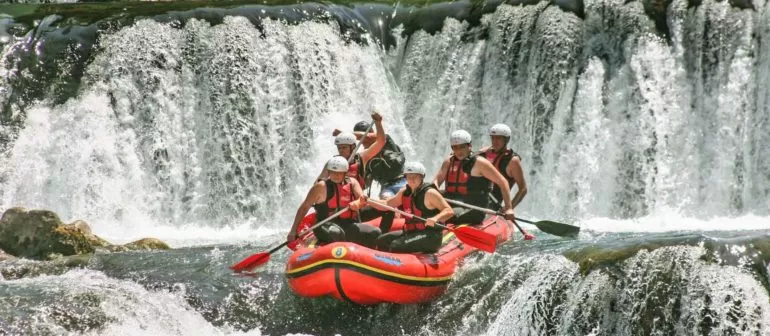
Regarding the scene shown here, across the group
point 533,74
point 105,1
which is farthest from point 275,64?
point 105,1

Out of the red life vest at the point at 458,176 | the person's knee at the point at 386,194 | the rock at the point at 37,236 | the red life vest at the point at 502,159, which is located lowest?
the rock at the point at 37,236

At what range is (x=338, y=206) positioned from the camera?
920cm

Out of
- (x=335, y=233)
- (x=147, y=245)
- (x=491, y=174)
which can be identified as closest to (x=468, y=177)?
(x=491, y=174)

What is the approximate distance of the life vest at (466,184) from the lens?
32.2 ft

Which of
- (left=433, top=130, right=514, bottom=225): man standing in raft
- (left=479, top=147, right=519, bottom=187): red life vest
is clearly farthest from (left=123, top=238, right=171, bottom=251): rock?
(left=479, top=147, right=519, bottom=187): red life vest

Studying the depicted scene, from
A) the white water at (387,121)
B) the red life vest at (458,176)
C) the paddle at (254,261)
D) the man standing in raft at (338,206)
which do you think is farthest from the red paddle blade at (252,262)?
the white water at (387,121)

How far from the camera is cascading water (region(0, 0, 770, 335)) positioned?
14086 millimetres

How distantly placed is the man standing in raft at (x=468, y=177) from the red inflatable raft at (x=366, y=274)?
48.4 inches

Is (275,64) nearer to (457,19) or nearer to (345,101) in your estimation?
(345,101)

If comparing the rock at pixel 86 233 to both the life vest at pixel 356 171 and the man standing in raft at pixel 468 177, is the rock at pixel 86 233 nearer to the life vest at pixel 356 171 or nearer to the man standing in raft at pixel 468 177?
the life vest at pixel 356 171

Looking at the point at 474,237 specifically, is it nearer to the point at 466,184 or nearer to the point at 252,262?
the point at 466,184

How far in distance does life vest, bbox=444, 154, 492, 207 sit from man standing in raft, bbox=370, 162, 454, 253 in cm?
79

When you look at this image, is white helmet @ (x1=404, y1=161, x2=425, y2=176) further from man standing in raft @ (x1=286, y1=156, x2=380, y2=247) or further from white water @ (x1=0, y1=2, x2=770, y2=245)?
white water @ (x1=0, y1=2, x2=770, y2=245)

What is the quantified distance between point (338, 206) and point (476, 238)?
3.81 ft
